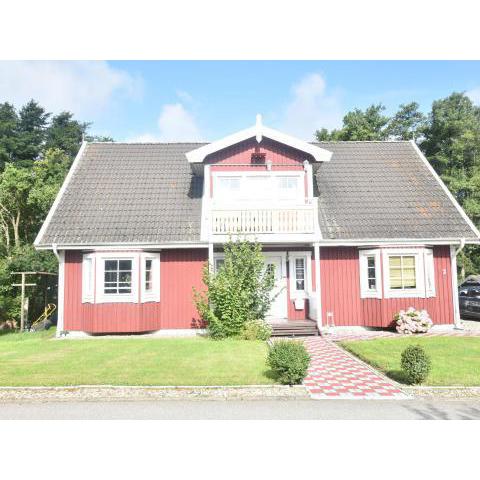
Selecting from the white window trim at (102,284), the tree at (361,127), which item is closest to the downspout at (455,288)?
the white window trim at (102,284)

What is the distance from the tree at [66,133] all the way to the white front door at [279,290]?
122 ft

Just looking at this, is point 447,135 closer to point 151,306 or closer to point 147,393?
point 151,306

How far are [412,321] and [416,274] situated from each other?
1795 mm

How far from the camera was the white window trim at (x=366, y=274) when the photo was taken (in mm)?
15250

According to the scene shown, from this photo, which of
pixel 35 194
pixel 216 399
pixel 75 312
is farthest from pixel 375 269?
pixel 35 194

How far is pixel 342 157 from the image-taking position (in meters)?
20.1

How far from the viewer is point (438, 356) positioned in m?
10.9

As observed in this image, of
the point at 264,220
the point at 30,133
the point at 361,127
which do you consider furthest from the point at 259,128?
the point at 30,133

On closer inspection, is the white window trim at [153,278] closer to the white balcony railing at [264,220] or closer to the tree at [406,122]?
the white balcony railing at [264,220]

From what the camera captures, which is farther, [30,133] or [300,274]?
[30,133]

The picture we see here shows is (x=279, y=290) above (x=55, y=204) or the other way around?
the other way around

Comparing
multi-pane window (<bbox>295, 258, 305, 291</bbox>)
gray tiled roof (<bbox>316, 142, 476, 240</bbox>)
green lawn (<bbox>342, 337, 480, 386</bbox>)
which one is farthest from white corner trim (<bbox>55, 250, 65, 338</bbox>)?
green lawn (<bbox>342, 337, 480, 386</bbox>)

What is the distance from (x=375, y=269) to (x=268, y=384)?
864cm
